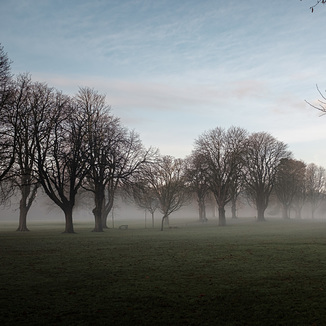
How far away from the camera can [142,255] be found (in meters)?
20.3

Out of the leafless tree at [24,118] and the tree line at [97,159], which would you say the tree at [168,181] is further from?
the leafless tree at [24,118]

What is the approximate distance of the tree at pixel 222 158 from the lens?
59688 millimetres

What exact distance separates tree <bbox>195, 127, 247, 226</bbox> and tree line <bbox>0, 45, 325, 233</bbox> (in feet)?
0.55

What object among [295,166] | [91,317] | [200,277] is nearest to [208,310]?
[91,317]

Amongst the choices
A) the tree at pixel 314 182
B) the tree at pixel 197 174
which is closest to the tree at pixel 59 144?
the tree at pixel 197 174

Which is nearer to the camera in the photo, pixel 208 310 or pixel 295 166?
pixel 208 310

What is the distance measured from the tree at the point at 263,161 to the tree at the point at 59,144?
37.7 metres

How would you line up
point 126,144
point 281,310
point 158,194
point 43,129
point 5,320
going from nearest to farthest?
point 5,320 → point 281,310 → point 43,129 → point 126,144 → point 158,194

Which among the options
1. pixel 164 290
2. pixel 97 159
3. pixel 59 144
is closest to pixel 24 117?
pixel 59 144

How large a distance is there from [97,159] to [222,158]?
23.2 metres

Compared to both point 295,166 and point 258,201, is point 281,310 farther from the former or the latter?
point 295,166

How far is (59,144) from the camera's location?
133 ft

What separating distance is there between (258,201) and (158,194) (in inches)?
791

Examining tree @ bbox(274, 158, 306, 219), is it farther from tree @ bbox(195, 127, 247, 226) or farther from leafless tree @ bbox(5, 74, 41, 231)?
leafless tree @ bbox(5, 74, 41, 231)
